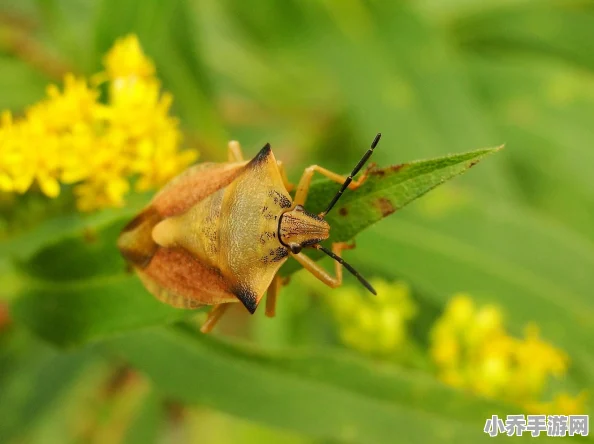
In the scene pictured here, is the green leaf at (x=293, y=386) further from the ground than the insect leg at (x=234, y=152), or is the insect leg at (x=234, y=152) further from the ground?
the insect leg at (x=234, y=152)

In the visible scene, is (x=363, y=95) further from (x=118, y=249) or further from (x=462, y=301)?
(x=118, y=249)

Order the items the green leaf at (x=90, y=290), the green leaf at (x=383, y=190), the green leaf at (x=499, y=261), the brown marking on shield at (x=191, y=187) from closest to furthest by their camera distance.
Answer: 1. the green leaf at (x=383, y=190)
2. the green leaf at (x=90, y=290)
3. the brown marking on shield at (x=191, y=187)
4. the green leaf at (x=499, y=261)

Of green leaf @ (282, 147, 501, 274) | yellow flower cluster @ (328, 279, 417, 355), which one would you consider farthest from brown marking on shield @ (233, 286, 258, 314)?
yellow flower cluster @ (328, 279, 417, 355)

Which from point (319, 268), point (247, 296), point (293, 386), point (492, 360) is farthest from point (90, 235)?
point (492, 360)

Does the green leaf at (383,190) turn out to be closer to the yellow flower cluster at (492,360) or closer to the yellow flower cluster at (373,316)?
the yellow flower cluster at (373,316)

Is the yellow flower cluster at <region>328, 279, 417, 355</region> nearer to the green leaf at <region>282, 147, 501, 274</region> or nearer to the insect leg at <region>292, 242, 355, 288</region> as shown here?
the insect leg at <region>292, 242, 355, 288</region>

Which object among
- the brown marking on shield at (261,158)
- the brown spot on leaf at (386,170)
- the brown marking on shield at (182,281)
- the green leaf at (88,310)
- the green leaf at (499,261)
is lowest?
the green leaf at (88,310)

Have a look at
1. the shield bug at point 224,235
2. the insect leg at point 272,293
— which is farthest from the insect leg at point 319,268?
the insect leg at point 272,293
